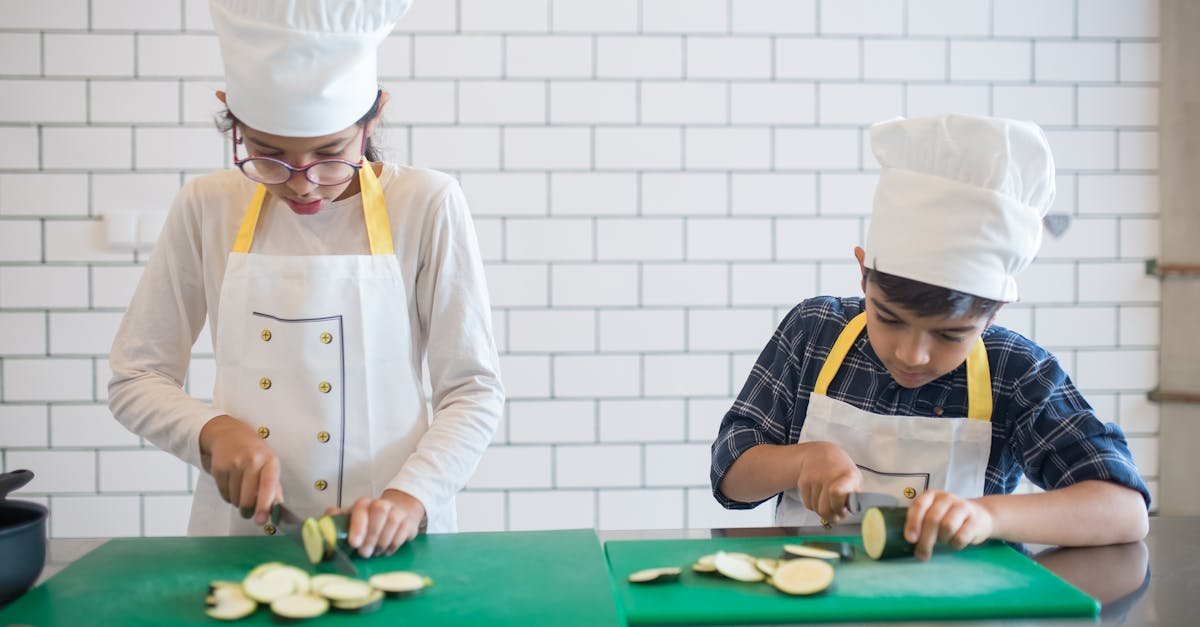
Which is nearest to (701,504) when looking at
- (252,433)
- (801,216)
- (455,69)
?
(801,216)

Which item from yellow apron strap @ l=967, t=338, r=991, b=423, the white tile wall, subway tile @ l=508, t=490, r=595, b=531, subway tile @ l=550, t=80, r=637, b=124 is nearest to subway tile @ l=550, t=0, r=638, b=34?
the white tile wall

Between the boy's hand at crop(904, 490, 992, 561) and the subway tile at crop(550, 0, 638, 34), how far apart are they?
1714mm

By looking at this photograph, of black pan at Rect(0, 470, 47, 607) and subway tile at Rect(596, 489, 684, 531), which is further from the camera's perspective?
subway tile at Rect(596, 489, 684, 531)

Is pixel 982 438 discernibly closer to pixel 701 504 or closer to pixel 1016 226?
pixel 1016 226

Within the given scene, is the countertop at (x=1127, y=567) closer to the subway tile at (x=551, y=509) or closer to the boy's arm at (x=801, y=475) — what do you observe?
the boy's arm at (x=801, y=475)

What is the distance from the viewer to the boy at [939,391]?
125cm

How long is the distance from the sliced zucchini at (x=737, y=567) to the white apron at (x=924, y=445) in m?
0.34

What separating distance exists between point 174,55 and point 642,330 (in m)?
1.31

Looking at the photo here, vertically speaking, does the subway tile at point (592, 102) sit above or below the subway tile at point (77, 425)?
above

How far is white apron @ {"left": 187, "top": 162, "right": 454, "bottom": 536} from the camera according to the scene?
141 centimetres

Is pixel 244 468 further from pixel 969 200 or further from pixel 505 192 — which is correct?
pixel 505 192

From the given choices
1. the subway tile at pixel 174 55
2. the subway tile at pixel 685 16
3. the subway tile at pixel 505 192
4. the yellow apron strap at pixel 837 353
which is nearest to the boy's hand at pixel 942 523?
the yellow apron strap at pixel 837 353

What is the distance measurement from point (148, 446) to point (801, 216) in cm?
170

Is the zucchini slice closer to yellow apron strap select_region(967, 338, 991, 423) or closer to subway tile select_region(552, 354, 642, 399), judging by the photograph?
yellow apron strap select_region(967, 338, 991, 423)
